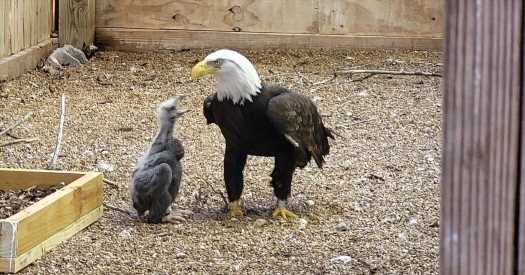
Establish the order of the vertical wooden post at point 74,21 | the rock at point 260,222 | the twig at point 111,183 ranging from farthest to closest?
the vertical wooden post at point 74,21
the twig at point 111,183
the rock at point 260,222

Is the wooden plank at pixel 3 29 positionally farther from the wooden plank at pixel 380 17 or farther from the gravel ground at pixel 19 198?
the gravel ground at pixel 19 198

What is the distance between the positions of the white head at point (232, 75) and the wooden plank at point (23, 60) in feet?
11.3

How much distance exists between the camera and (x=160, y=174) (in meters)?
4.69

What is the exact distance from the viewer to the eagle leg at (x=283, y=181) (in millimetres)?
4902

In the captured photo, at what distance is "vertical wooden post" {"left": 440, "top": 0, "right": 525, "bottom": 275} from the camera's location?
114cm

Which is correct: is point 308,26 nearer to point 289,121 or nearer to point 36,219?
point 289,121

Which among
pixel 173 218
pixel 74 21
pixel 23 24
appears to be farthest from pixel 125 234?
pixel 74 21

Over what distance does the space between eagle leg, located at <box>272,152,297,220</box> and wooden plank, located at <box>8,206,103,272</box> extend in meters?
0.87

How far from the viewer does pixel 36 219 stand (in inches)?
164

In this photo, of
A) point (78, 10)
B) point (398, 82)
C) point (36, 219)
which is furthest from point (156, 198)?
point (78, 10)

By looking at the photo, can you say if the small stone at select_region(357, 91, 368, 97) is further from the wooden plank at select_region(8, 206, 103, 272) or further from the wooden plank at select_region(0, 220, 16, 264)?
the wooden plank at select_region(0, 220, 16, 264)

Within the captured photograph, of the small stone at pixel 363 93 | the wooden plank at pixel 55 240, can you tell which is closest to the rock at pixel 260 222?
the wooden plank at pixel 55 240

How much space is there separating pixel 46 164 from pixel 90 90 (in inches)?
80.9

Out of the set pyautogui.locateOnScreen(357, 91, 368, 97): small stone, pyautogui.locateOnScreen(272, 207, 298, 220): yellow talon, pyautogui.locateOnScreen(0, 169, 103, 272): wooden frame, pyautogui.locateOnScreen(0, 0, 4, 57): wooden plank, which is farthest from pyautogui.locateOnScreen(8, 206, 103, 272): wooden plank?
pyautogui.locateOnScreen(357, 91, 368, 97): small stone
